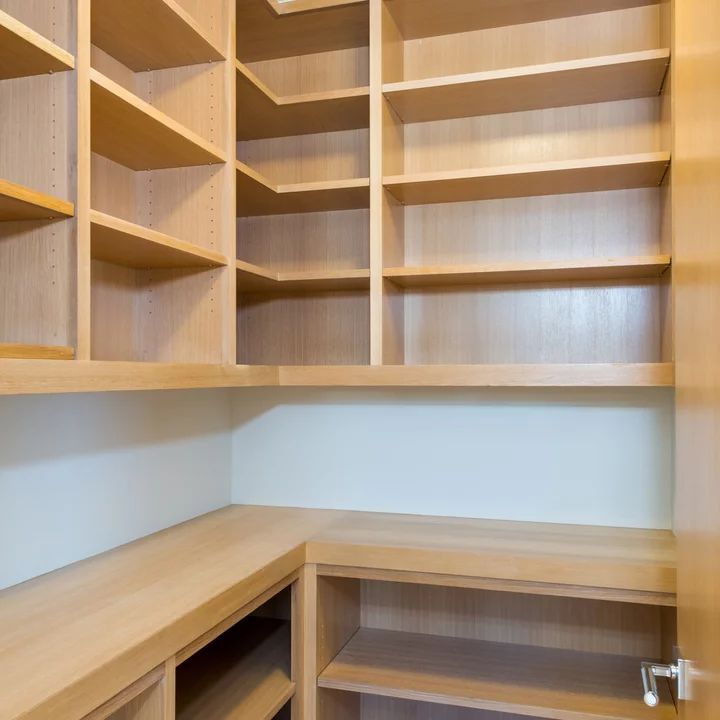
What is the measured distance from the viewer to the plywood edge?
1690mm

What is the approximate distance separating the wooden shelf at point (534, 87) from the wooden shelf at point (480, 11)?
0.83 ft

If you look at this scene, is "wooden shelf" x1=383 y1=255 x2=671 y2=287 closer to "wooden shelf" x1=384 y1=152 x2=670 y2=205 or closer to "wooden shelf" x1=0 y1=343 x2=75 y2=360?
"wooden shelf" x1=384 y1=152 x2=670 y2=205

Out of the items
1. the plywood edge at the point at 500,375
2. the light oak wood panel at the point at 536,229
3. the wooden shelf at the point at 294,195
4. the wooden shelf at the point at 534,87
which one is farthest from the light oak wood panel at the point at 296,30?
the plywood edge at the point at 500,375

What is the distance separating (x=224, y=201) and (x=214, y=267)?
0.55 ft

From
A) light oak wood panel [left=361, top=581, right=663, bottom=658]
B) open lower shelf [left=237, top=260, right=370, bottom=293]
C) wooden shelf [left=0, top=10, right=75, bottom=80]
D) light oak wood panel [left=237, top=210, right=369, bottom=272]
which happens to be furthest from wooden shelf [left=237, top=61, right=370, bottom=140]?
light oak wood panel [left=361, top=581, right=663, bottom=658]

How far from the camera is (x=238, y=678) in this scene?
173 cm

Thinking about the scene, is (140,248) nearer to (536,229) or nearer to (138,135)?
(138,135)

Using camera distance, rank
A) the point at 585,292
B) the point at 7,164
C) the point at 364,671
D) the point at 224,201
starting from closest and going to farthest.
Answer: the point at 7,164
the point at 224,201
the point at 364,671
the point at 585,292

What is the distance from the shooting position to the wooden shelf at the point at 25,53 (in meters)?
1.06

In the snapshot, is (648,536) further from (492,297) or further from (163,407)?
(163,407)

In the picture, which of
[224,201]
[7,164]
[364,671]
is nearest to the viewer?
[7,164]

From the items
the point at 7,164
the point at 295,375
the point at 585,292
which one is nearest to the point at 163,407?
the point at 295,375

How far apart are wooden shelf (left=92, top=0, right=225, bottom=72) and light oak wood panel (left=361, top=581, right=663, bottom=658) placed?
166 cm

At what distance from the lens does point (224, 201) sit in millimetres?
1723
